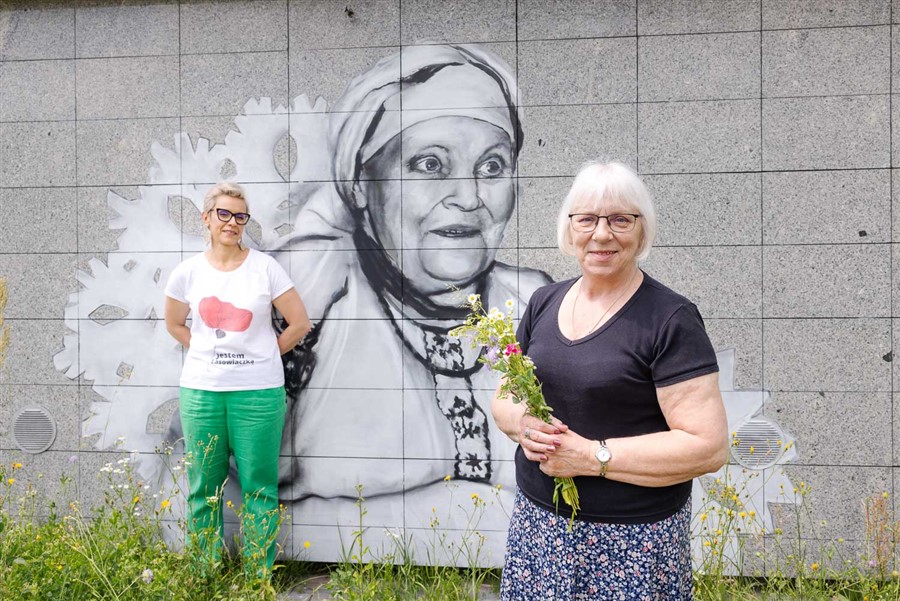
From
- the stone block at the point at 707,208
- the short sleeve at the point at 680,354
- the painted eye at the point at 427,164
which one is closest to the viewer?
the short sleeve at the point at 680,354

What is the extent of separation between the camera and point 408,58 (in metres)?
3.94

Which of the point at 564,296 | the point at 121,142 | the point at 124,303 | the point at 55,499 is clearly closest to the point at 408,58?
the point at 121,142

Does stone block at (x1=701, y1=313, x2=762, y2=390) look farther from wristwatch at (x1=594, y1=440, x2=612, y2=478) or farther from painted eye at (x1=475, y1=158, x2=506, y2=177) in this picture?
wristwatch at (x1=594, y1=440, x2=612, y2=478)

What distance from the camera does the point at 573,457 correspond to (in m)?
1.78

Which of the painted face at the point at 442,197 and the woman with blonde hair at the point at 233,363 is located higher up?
the painted face at the point at 442,197

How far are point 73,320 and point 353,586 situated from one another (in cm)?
230

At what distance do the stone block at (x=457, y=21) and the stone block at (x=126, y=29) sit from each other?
1.24 meters

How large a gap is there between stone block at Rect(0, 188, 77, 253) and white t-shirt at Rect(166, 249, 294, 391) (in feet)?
3.01

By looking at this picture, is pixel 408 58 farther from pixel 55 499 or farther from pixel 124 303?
pixel 55 499

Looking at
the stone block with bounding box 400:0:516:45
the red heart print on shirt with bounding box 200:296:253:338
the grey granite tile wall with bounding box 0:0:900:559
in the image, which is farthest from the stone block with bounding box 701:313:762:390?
the red heart print on shirt with bounding box 200:296:253:338

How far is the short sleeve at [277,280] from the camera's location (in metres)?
3.75

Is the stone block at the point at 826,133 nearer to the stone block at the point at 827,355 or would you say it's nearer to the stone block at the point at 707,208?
the stone block at the point at 707,208

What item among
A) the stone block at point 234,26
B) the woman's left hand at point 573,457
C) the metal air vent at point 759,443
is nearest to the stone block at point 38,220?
the stone block at point 234,26

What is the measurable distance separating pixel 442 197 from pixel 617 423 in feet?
7.64
